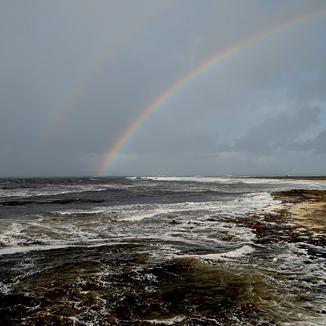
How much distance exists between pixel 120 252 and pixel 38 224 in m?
10.8

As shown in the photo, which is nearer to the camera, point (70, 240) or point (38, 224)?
point (70, 240)

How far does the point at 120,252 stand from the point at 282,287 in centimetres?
711

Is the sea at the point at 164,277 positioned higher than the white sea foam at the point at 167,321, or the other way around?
the white sea foam at the point at 167,321

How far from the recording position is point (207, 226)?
18.6m

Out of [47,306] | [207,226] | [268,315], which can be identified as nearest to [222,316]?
[268,315]

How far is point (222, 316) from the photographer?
6211 mm

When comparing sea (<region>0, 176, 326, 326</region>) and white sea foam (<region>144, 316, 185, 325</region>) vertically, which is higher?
white sea foam (<region>144, 316, 185, 325</region>)

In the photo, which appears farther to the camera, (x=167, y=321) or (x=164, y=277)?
(x=164, y=277)

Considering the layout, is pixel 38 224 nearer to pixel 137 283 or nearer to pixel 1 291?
pixel 1 291

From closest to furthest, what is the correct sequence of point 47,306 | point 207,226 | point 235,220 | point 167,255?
point 47,306, point 167,255, point 207,226, point 235,220

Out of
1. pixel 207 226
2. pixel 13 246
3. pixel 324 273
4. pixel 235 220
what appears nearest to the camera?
pixel 324 273

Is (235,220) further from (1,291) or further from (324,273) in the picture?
(1,291)

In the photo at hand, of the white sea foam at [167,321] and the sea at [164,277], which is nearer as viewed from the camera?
the white sea foam at [167,321]

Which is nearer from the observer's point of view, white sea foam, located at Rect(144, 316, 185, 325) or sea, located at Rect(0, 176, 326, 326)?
white sea foam, located at Rect(144, 316, 185, 325)
